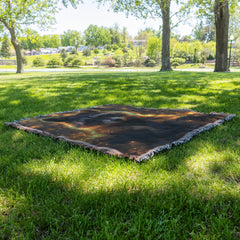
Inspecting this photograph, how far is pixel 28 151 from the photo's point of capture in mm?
2557

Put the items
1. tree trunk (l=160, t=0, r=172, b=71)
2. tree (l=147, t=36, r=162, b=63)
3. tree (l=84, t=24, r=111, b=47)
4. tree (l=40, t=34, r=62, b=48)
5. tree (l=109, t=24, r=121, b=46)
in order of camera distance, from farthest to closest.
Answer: tree (l=40, t=34, r=62, b=48)
tree (l=109, t=24, r=121, b=46)
tree (l=84, t=24, r=111, b=47)
tree (l=147, t=36, r=162, b=63)
tree trunk (l=160, t=0, r=172, b=71)

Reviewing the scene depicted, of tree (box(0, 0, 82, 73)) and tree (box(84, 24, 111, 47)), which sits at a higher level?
tree (box(84, 24, 111, 47))

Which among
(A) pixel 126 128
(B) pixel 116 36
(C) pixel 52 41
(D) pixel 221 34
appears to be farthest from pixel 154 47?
(C) pixel 52 41

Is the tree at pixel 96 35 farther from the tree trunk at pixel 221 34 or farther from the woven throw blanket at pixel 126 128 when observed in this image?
the woven throw blanket at pixel 126 128

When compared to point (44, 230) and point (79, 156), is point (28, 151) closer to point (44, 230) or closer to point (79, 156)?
point (79, 156)

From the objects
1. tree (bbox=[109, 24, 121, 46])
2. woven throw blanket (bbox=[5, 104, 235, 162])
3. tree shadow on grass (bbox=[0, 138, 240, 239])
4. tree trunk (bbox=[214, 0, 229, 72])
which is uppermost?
tree (bbox=[109, 24, 121, 46])

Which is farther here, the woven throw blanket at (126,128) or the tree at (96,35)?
the tree at (96,35)

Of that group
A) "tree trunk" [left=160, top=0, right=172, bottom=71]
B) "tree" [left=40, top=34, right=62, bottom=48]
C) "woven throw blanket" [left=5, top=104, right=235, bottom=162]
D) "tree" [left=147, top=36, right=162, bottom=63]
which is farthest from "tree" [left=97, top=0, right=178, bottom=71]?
"tree" [left=40, top=34, right=62, bottom=48]

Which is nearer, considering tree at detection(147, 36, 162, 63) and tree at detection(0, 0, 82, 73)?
tree at detection(0, 0, 82, 73)

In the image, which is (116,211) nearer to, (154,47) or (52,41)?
(154,47)

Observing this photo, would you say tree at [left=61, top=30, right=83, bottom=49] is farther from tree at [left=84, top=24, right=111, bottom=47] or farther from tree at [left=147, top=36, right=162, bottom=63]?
tree at [left=147, top=36, right=162, bottom=63]

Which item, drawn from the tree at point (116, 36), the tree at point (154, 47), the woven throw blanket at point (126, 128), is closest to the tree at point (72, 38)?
the tree at point (116, 36)

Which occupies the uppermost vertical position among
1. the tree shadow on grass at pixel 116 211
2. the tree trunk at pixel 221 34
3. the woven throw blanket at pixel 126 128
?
the tree trunk at pixel 221 34

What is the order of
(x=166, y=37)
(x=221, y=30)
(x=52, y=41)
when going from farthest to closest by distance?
(x=52, y=41)
(x=166, y=37)
(x=221, y=30)
